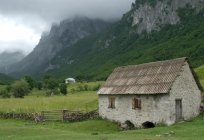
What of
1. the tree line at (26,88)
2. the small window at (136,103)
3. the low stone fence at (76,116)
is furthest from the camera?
the tree line at (26,88)

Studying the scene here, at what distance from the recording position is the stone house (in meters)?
48.9

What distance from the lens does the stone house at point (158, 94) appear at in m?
48.9

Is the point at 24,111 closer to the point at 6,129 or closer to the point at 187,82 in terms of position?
the point at 6,129

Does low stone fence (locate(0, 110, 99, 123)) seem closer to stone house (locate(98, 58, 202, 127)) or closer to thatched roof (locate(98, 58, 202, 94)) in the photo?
thatched roof (locate(98, 58, 202, 94))

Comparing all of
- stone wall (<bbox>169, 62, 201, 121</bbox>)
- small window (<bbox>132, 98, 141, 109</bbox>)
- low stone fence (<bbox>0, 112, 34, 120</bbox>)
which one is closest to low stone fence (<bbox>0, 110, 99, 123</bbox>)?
low stone fence (<bbox>0, 112, 34, 120</bbox>)

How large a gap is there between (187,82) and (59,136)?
62.0 feet

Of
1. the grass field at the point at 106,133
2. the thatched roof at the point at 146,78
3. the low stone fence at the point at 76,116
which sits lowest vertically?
the grass field at the point at 106,133

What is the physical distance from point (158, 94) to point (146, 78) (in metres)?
4.95

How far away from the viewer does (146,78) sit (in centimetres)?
5394

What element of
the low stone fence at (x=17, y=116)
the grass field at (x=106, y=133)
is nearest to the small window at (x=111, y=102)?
the grass field at (x=106, y=133)

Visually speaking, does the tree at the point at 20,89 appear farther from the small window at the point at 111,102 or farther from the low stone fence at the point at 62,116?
the small window at the point at 111,102

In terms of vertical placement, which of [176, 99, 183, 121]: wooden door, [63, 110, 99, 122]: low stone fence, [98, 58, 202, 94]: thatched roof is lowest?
[63, 110, 99, 122]: low stone fence

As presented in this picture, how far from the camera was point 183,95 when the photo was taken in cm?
5016

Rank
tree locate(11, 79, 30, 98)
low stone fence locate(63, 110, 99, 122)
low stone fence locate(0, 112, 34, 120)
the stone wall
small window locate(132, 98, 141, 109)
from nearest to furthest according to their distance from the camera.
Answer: the stone wall
small window locate(132, 98, 141, 109)
low stone fence locate(63, 110, 99, 122)
low stone fence locate(0, 112, 34, 120)
tree locate(11, 79, 30, 98)
